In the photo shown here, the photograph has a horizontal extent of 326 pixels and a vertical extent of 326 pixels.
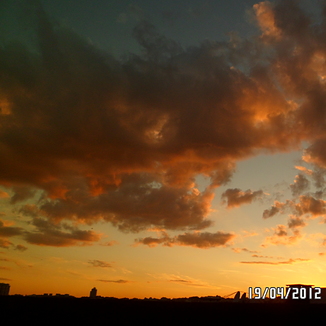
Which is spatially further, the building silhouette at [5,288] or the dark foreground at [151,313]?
the building silhouette at [5,288]

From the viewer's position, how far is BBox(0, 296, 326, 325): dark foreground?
100ft

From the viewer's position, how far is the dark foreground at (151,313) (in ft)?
100

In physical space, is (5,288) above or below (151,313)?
below

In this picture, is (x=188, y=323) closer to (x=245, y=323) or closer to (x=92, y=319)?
(x=245, y=323)

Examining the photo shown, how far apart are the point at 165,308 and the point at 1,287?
69660 millimetres

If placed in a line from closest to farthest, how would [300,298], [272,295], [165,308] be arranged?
[165,308], [272,295], [300,298]

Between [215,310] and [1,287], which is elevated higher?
[215,310]

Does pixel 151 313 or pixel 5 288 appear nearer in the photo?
pixel 151 313

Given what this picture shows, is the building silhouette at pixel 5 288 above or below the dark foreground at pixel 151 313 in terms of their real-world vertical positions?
below

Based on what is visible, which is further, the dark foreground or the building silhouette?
the building silhouette

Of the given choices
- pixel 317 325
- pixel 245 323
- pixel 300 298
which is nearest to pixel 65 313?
pixel 245 323

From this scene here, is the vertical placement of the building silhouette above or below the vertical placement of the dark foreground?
below

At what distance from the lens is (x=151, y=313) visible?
32.7 meters

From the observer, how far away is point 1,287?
8488 centimetres
